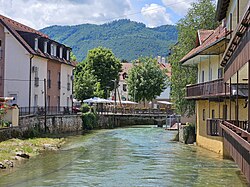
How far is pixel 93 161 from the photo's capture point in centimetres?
2745

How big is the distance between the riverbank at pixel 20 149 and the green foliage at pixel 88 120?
1998cm

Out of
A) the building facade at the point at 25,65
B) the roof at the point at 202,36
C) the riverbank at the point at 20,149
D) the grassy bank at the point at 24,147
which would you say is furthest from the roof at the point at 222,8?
the building facade at the point at 25,65

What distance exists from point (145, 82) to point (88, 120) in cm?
2735

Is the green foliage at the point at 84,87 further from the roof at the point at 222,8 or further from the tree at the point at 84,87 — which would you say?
the roof at the point at 222,8

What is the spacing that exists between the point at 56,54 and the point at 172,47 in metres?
15.3

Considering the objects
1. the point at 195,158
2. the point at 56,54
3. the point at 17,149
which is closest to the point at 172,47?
the point at 56,54

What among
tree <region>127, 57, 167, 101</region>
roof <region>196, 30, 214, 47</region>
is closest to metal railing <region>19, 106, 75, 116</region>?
roof <region>196, 30, 214, 47</region>

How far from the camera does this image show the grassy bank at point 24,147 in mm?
26672

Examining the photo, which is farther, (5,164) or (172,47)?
(172,47)

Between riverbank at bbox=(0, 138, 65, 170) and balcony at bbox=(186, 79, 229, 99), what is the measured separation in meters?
10.3

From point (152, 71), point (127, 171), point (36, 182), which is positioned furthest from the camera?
point (152, 71)

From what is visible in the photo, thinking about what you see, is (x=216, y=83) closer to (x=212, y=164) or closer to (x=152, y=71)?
(x=212, y=164)

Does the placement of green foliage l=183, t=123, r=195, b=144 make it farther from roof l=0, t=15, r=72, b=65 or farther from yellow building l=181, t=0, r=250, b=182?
roof l=0, t=15, r=72, b=65

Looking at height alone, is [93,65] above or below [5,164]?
above
